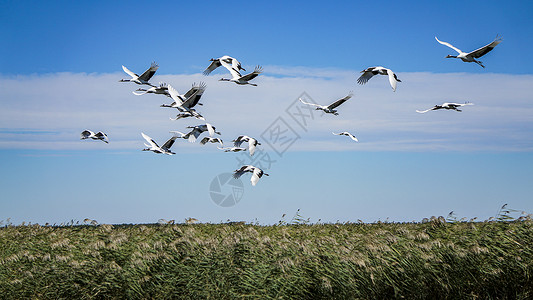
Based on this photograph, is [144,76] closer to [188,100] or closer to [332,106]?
[188,100]

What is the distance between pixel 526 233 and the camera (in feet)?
47.8

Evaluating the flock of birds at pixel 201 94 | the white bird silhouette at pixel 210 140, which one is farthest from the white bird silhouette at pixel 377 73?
the white bird silhouette at pixel 210 140

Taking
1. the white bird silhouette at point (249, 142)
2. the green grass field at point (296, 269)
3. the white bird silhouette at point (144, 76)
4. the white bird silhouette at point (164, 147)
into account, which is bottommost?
the green grass field at point (296, 269)

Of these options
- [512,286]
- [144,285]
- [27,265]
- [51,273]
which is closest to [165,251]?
[144,285]

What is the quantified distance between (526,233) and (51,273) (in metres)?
13.2

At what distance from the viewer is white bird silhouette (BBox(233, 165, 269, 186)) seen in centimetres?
1730

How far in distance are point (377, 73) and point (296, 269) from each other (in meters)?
8.72

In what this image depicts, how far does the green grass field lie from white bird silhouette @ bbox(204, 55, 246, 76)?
725cm

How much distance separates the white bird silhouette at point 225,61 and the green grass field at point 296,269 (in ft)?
23.8

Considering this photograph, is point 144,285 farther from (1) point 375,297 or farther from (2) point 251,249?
(1) point 375,297

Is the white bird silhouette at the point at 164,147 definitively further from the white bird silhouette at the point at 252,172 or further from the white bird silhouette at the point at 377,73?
the white bird silhouette at the point at 377,73

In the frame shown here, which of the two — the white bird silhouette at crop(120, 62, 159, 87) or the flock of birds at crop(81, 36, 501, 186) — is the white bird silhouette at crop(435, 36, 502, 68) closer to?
the flock of birds at crop(81, 36, 501, 186)

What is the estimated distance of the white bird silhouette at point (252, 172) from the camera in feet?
56.7

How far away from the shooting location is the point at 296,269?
12.6 metres
